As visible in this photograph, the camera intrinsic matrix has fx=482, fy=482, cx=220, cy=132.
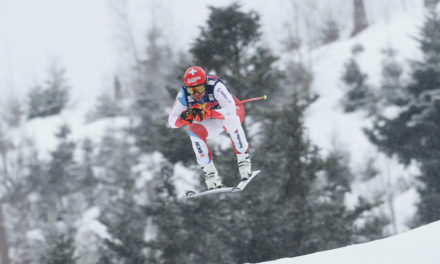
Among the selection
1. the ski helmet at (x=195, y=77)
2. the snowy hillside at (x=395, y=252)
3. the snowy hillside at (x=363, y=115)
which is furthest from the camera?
the snowy hillside at (x=363, y=115)

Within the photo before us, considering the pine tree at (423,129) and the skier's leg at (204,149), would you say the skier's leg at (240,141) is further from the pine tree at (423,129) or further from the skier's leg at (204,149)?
the pine tree at (423,129)

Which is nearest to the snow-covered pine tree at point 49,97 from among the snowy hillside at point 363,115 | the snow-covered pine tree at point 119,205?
the snow-covered pine tree at point 119,205

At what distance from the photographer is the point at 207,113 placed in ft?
24.1

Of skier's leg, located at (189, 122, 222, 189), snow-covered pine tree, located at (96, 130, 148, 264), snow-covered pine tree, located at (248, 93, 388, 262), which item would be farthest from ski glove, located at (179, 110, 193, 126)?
snow-covered pine tree, located at (96, 130, 148, 264)

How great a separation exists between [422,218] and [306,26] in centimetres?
2530

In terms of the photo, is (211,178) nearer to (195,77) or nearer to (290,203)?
(195,77)

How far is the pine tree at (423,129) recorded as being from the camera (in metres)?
19.0

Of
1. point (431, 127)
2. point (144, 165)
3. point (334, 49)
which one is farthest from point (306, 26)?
point (431, 127)

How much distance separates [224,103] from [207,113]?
0.30 meters

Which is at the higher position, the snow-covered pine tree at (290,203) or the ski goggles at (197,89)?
the ski goggles at (197,89)

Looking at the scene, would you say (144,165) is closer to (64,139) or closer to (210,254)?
(64,139)

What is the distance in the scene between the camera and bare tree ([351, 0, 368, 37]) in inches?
1817

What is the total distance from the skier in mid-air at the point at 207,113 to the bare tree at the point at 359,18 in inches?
1626

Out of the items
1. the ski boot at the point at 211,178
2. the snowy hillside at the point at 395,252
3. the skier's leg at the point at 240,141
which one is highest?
the skier's leg at the point at 240,141
